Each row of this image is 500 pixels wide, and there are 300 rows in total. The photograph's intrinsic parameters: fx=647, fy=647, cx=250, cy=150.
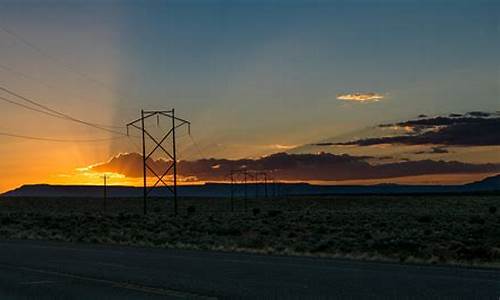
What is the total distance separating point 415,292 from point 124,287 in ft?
18.7

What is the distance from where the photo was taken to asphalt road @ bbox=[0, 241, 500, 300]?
38.4ft

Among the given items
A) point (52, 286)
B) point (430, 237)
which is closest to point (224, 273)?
point (52, 286)

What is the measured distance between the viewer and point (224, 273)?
49.9 feet

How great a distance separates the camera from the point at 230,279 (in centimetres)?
1395

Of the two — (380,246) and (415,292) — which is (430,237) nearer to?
(380,246)

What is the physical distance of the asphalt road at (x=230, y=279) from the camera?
11719 millimetres

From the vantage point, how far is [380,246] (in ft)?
91.7

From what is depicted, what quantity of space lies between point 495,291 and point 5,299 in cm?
895

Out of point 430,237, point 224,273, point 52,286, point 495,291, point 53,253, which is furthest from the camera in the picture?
point 430,237

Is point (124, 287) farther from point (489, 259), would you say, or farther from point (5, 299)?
point (489, 259)

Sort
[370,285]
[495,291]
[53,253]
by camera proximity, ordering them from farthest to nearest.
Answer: [53,253], [370,285], [495,291]

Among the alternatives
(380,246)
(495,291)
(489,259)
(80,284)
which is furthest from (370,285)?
(380,246)

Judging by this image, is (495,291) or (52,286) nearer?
(495,291)

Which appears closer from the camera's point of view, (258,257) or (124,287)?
(124,287)
